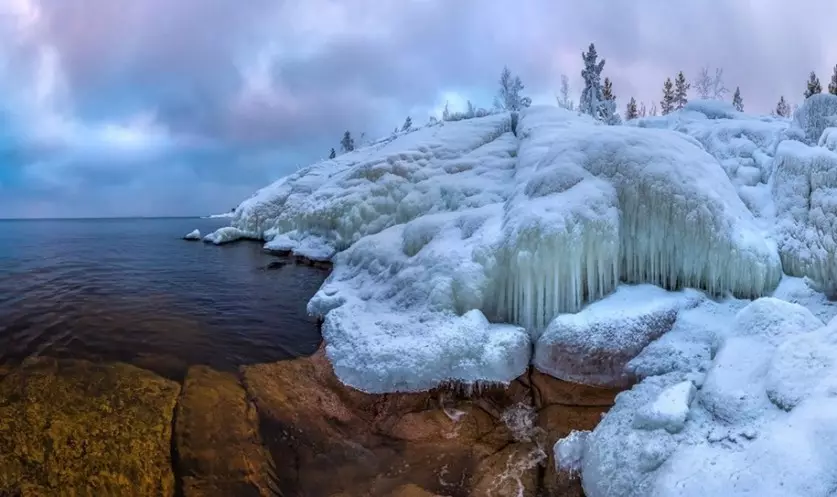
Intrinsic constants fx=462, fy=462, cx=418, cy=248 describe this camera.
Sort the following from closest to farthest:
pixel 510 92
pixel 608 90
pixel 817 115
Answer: pixel 817 115 < pixel 510 92 < pixel 608 90

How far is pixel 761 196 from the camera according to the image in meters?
10.2

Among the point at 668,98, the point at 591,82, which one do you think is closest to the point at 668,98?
the point at 668,98

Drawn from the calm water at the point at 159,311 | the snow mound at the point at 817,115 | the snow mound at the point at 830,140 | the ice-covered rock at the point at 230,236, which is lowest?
the calm water at the point at 159,311

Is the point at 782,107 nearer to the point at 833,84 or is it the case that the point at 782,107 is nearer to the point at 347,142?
the point at 833,84

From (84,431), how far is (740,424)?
7.81 meters

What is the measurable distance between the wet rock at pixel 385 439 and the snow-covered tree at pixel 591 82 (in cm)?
2572

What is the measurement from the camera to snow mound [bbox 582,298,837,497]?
4.36m

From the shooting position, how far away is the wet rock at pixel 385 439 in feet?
19.0

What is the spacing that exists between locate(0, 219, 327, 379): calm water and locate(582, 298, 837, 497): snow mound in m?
5.85

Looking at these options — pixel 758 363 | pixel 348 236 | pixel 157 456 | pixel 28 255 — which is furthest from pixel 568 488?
pixel 28 255

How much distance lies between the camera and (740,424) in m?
5.14

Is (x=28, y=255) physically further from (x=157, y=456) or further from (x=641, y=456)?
(x=641, y=456)

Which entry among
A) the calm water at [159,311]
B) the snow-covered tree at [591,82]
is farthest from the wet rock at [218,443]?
the snow-covered tree at [591,82]

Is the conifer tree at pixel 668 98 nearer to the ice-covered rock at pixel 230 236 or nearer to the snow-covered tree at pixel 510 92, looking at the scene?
the snow-covered tree at pixel 510 92
